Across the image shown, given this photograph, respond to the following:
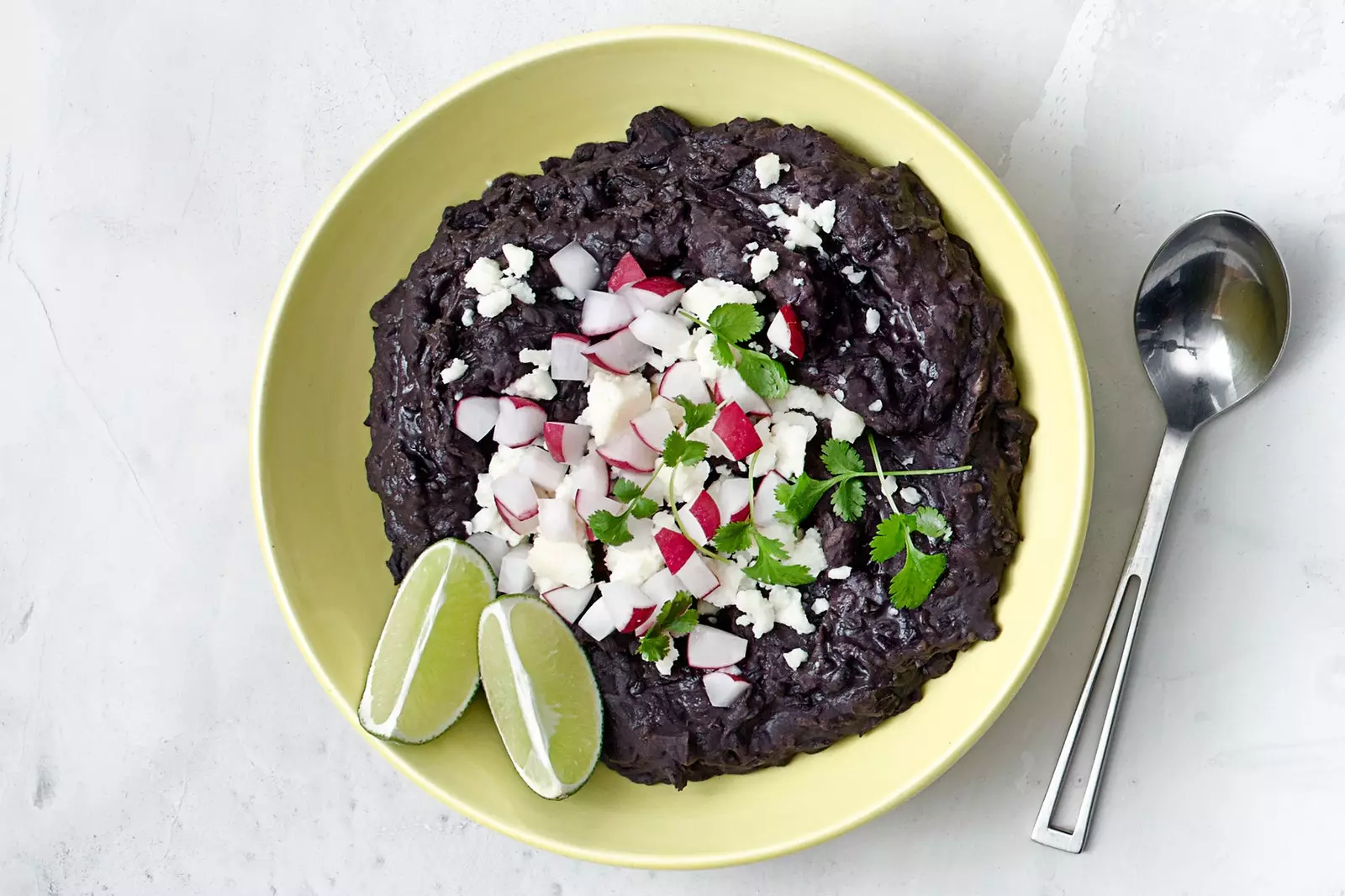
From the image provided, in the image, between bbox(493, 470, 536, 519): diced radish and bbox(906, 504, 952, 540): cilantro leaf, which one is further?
bbox(493, 470, 536, 519): diced radish

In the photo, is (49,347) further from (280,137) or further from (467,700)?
(467,700)

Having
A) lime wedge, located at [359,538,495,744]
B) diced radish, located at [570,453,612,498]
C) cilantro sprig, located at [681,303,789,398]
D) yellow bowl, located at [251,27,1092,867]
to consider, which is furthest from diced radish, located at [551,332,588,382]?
yellow bowl, located at [251,27,1092,867]

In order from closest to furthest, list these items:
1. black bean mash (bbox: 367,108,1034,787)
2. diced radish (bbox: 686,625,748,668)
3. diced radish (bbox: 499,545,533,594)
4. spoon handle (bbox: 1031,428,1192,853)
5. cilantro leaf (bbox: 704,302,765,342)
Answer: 1. cilantro leaf (bbox: 704,302,765,342)
2. black bean mash (bbox: 367,108,1034,787)
3. diced radish (bbox: 686,625,748,668)
4. diced radish (bbox: 499,545,533,594)
5. spoon handle (bbox: 1031,428,1192,853)

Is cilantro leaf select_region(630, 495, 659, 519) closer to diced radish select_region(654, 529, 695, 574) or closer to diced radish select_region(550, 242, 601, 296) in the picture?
diced radish select_region(654, 529, 695, 574)

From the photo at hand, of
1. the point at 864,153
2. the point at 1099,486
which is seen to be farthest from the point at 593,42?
the point at 1099,486

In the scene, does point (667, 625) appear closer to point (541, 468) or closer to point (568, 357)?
point (541, 468)

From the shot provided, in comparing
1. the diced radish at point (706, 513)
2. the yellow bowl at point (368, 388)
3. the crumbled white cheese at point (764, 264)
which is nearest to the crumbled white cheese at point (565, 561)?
the diced radish at point (706, 513)

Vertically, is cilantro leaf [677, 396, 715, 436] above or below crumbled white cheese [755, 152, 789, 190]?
below
